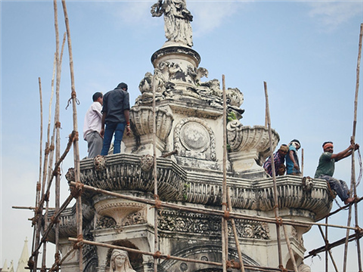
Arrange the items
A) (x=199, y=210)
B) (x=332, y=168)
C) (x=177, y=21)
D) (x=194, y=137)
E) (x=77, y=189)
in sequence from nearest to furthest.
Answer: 1. (x=77, y=189)
2. (x=199, y=210)
3. (x=332, y=168)
4. (x=194, y=137)
5. (x=177, y=21)

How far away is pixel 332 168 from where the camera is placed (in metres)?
17.3

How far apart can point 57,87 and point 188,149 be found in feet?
13.7

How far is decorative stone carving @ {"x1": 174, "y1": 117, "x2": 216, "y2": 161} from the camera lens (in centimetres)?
1769

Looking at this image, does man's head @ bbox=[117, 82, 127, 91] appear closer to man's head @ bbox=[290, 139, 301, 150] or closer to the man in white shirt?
the man in white shirt

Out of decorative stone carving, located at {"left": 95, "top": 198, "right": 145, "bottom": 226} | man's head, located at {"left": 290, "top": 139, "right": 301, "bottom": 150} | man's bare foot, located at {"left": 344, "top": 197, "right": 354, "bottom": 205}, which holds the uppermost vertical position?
man's head, located at {"left": 290, "top": 139, "right": 301, "bottom": 150}

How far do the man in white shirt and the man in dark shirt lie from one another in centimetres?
20

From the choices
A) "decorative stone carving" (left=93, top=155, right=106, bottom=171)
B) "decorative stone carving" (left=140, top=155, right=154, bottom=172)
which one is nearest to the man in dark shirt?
"decorative stone carving" (left=93, top=155, right=106, bottom=171)

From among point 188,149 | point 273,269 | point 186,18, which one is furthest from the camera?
point 186,18

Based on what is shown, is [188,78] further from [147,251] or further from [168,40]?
[147,251]

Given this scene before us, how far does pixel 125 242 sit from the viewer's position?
15.3m

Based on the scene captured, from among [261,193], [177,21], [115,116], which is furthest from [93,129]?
[177,21]

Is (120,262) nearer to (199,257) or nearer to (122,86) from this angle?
(199,257)

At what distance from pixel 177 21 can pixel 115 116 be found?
5.79m

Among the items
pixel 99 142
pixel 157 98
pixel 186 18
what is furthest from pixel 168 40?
pixel 99 142
